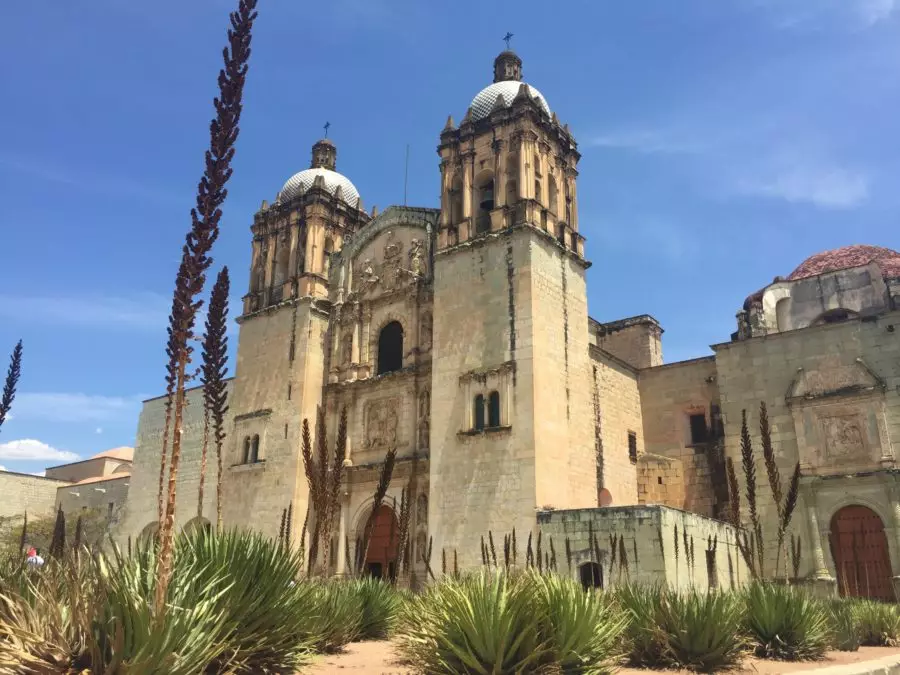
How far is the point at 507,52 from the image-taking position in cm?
2333

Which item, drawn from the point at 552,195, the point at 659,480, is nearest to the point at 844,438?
the point at 659,480

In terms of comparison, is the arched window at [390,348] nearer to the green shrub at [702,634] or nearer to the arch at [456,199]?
the arch at [456,199]

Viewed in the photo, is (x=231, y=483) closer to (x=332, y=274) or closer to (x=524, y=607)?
(x=332, y=274)

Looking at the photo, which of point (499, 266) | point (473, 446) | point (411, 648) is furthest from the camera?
point (499, 266)

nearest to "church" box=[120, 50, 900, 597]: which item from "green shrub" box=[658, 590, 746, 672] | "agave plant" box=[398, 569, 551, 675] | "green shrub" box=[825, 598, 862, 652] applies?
"green shrub" box=[825, 598, 862, 652]

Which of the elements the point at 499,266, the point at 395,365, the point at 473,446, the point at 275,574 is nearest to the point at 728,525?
the point at 473,446

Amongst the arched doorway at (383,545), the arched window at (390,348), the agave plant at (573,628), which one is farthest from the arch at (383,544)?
the agave plant at (573,628)

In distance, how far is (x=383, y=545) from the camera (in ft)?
63.8

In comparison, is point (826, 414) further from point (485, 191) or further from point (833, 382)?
point (485, 191)

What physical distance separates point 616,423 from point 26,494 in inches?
1291

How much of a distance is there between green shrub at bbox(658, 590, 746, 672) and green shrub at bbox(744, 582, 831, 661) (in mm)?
902

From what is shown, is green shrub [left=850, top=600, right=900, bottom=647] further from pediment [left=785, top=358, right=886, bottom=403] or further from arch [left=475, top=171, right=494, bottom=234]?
arch [left=475, top=171, right=494, bottom=234]

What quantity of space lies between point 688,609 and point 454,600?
3126 mm

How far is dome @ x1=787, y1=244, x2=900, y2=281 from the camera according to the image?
21.2m
